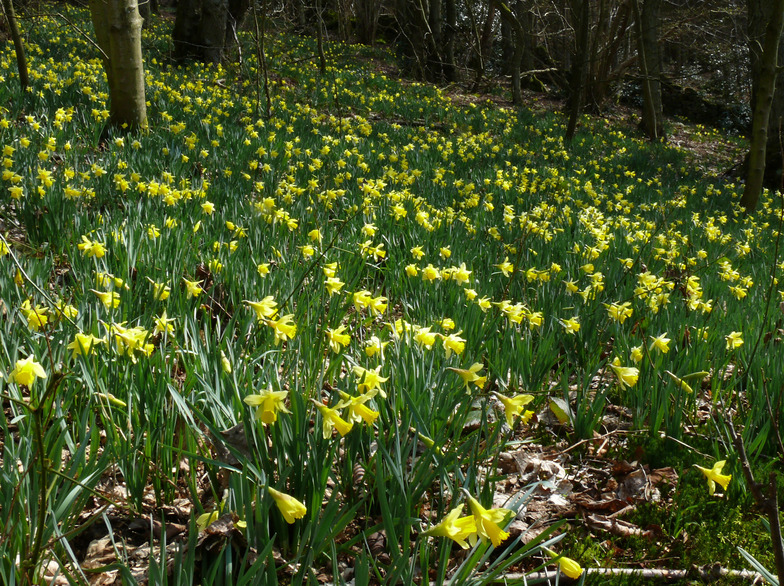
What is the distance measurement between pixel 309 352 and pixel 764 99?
828 centimetres

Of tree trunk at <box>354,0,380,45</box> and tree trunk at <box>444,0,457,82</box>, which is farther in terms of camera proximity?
tree trunk at <box>354,0,380,45</box>

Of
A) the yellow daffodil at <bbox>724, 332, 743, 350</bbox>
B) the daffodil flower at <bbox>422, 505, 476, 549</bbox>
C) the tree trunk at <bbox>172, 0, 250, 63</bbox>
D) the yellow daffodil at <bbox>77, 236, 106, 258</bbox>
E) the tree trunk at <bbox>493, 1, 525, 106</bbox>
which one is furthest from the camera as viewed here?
the tree trunk at <bbox>493, 1, 525, 106</bbox>

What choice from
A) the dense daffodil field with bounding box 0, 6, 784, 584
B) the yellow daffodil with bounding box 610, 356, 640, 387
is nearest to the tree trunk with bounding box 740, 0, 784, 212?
the dense daffodil field with bounding box 0, 6, 784, 584

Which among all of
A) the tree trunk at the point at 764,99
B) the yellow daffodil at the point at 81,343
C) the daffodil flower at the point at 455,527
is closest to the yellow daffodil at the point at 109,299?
the yellow daffodil at the point at 81,343

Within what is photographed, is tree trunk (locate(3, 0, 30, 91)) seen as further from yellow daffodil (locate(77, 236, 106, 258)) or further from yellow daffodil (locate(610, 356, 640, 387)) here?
yellow daffodil (locate(610, 356, 640, 387))

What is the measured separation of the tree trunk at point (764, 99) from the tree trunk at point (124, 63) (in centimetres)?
720

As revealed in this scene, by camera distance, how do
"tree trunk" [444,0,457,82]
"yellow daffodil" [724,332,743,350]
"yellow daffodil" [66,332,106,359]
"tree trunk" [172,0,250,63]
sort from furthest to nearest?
"tree trunk" [444,0,457,82], "tree trunk" [172,0,250,63], "yellow daffodil" [724,332,743,350], "yellow daffodil" [66,332,106,359]

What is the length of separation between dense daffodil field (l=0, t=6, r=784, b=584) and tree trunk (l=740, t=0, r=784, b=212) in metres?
2.41

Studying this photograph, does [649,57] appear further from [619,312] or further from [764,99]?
[619,312]

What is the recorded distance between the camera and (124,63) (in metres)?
4.97

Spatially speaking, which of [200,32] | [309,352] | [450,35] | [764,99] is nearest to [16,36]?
[309,352]

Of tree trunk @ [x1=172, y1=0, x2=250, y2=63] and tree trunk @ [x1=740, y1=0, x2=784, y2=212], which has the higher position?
tree trunk @ [x1=172, y1=0, x2=250, y2=63]

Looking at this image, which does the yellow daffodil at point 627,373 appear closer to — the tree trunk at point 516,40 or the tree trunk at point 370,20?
the tree trunk at point 516,40

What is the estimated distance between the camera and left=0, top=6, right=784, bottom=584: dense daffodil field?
1236 mm
